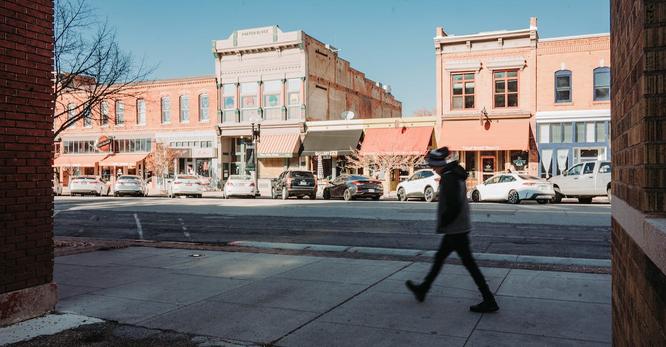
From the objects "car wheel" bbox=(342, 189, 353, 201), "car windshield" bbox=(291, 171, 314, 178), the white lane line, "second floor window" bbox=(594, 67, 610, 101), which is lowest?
the white lane line

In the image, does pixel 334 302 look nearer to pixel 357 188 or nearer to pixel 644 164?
pixel 644 164

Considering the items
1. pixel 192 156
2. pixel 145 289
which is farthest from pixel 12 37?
pixel 192 156

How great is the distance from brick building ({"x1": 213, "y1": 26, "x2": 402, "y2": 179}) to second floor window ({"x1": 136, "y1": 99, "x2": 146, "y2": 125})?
25.5ft

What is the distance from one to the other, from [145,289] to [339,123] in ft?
101

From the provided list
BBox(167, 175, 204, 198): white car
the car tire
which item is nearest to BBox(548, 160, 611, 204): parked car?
the car tire

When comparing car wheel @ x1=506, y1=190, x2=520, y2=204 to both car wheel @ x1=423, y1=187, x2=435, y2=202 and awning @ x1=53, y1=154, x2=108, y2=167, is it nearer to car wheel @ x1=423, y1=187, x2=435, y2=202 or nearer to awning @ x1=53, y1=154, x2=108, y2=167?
car wheel @ x1=423, y1=187, x2=435, y2=202

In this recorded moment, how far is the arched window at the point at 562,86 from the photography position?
30.7 metres

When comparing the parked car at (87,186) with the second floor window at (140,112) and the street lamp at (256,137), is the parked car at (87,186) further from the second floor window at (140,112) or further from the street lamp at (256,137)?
the street lamp at (256,137)

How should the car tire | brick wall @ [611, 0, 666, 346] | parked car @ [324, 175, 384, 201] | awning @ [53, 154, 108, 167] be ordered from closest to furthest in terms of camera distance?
brick wall @ [611, 0, 666, 346] < the car tire < parked car @ [324, 175, 384, 201] < awning @ [53, 154, 108, 167]

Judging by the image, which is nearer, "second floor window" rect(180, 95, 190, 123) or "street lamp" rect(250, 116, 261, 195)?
"street lamp" rect(250, 116, 261, 195)

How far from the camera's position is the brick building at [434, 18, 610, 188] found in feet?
99.0

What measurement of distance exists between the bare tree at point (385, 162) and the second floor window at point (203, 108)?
13503 mm

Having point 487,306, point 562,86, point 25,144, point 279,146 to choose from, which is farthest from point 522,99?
point 25,144

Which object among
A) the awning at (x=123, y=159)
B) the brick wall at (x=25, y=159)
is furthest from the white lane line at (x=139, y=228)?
the awning at (x=123, y=159)
